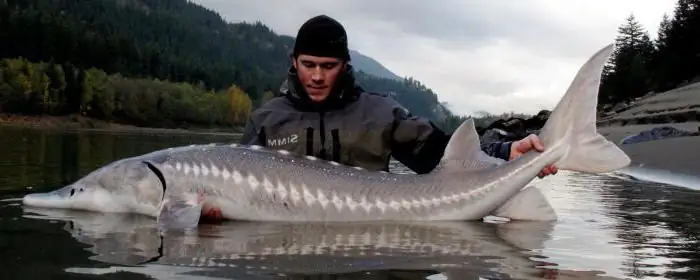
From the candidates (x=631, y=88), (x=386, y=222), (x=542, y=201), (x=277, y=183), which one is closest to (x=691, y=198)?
(x=542, y=201)

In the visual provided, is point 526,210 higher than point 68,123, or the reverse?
point 526,210

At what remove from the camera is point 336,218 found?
16.8 ft

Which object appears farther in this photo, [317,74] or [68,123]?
[68,123]

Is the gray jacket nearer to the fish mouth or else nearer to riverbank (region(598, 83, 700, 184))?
the fish mouth

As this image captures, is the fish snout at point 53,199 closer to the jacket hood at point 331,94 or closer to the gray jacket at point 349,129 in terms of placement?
the gray jacket at point 349,129

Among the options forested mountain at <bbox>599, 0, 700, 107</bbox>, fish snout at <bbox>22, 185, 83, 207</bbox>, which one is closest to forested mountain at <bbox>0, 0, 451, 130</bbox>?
forested mountain at <bbox>599, 0, 700, 107</bbox>

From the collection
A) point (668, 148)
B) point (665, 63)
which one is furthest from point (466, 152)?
point (665, 63)

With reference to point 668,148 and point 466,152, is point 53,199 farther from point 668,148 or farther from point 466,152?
point 668,148

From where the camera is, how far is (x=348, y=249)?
390cm

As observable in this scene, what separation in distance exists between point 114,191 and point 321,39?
6.06 ft

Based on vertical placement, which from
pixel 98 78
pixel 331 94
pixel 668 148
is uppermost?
pixel 98 78

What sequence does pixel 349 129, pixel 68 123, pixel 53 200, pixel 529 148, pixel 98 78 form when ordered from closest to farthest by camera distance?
pixel 529 148 → pixel 53 200 → pixel 349 129 → pixel 68 123 → pixel 98 78

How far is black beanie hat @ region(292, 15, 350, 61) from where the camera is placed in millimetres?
5852

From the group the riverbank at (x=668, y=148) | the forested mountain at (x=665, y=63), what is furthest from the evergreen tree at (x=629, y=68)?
the riverbank at (x=668, y=148)
